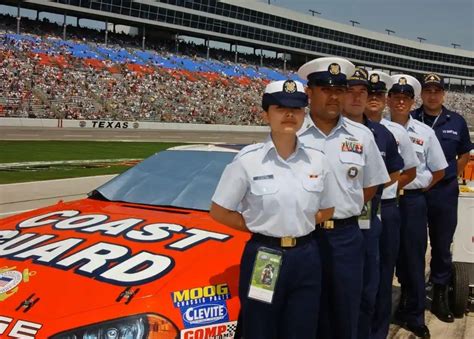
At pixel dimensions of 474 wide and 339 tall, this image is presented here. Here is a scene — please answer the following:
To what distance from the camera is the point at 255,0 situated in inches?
2495

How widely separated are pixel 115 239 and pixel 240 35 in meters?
61.7

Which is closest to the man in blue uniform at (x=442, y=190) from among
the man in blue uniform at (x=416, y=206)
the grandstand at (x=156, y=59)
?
the man in blue uniform at (x=416, y=206)

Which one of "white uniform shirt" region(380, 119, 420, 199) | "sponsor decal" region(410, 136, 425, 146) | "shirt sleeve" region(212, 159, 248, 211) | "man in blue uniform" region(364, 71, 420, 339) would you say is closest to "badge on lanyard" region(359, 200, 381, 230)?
"man in blue uniform" region(364, 71, 420, 339)

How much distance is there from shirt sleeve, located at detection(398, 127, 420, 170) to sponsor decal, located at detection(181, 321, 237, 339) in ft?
5.58

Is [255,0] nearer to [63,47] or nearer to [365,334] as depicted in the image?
[63,47]

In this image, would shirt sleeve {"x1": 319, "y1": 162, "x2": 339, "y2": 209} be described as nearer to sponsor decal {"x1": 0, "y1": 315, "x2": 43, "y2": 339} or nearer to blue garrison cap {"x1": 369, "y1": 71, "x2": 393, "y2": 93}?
blue garrison cap {"x1": 369, "y1": 71, "x2": 393, "y2": 93}

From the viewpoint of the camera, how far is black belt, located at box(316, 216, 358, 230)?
2.65 meters

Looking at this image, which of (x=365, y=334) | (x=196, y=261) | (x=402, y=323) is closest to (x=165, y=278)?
(x=196, y=261)

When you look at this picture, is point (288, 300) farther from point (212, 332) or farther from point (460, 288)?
point (460, 288)

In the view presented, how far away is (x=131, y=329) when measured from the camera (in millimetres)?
2314

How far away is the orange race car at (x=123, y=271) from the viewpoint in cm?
234

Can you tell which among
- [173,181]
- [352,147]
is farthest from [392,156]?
[173,181]

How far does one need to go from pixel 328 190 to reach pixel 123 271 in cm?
109

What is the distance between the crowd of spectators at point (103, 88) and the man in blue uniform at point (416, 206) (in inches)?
1189
